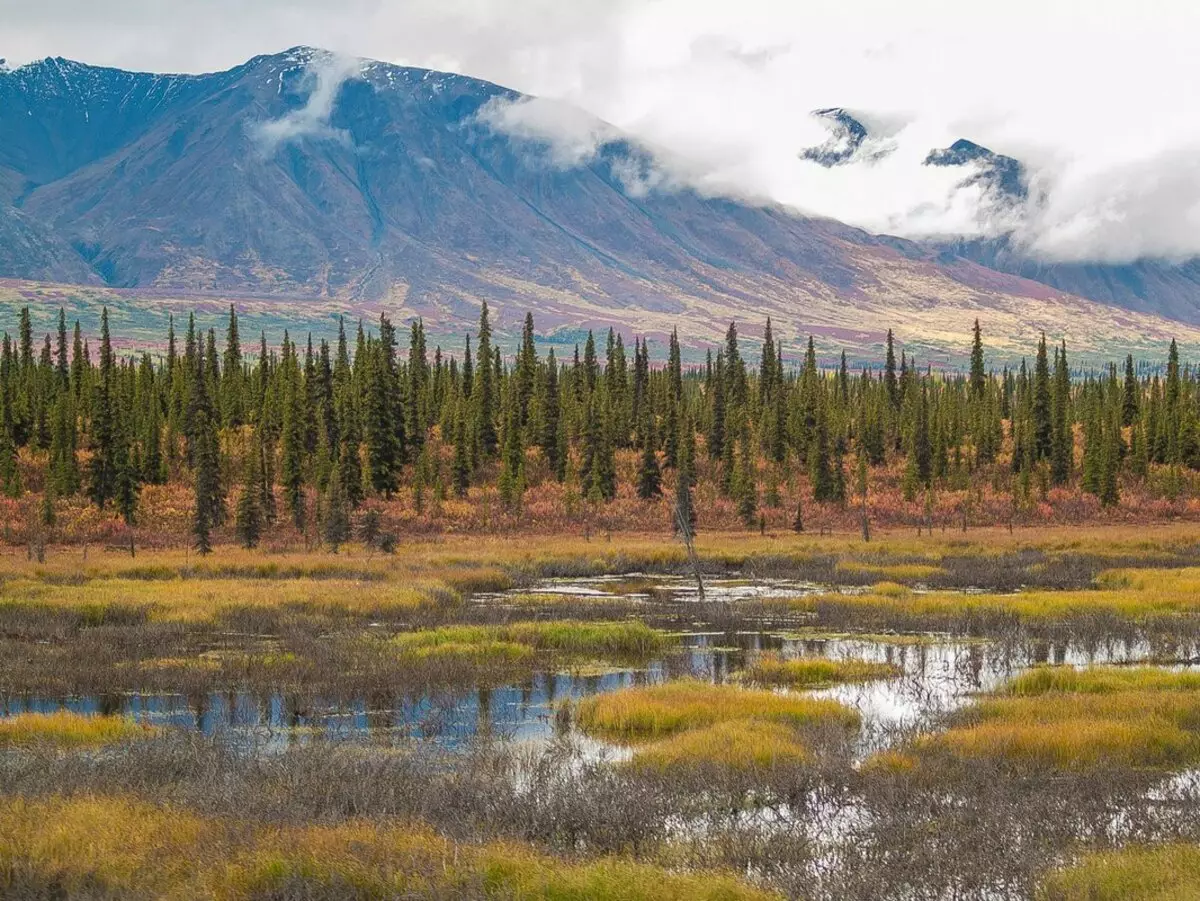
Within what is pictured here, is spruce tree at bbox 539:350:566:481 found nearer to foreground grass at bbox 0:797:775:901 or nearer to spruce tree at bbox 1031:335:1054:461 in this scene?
spruce tree at bbox 1031:335:1054:461

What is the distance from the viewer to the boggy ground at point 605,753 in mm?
16531

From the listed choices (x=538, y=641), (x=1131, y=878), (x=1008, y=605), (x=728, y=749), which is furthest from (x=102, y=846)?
(x=1008, y=605)

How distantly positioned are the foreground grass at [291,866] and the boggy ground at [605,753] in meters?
0.05

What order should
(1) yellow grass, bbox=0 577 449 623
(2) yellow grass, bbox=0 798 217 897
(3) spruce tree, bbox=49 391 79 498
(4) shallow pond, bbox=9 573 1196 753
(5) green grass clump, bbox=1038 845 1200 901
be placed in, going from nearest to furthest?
1. (5) green grass clump, bbox=1038 845 1200 901
2. (2) yellow grass, bbox=0 798 217 897
3. (4) shallow pond, bbox=9 573 1196 753
4. (1) yellow grass, bbox=0 577 449 623
5. (3) spruce tree, bbox=49 391 79 498

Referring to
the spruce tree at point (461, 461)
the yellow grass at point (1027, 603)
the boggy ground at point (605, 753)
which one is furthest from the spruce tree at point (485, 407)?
the yellow grass at point (1027, 603)

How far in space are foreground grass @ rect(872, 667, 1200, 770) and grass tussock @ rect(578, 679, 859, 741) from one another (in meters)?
2.84

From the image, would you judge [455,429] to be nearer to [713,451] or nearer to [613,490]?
[613,490]

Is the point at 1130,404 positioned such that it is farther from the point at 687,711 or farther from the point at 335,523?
the point at 687,711

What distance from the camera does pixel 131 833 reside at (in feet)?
57.0

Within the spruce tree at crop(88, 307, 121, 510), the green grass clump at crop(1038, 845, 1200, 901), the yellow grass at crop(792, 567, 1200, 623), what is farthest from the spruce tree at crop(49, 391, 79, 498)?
the green grass clump at crop(1038, 845, 1200, 901)

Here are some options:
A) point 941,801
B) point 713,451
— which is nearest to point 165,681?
point 941,801

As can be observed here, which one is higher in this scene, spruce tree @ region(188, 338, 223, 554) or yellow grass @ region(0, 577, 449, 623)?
spruce tree @ region(188, 338, 223, 554)

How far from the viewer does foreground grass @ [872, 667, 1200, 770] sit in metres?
23.3

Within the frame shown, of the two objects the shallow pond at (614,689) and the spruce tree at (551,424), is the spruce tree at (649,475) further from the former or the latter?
the shallow pond at (614,689)
